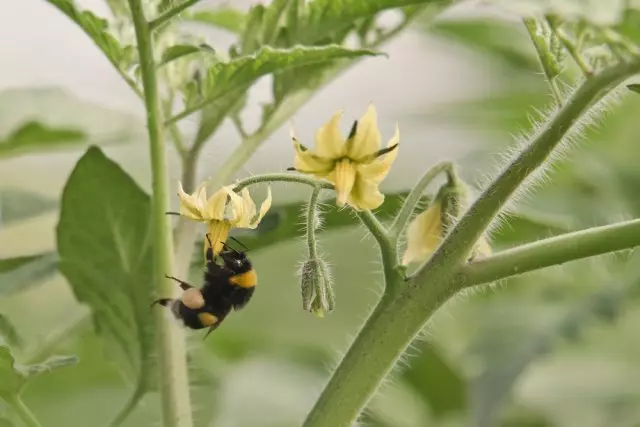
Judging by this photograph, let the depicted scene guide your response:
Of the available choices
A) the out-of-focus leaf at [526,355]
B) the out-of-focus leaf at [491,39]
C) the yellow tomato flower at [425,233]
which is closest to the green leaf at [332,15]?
the yellow tomato flower at [425,233]

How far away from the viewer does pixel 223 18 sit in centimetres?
89

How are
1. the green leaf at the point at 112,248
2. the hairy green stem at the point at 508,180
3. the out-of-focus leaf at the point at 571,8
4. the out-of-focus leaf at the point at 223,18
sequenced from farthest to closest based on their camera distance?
the out-of-focus leaf at the point at 223,18, the green leaf at the point at 112,248, the hairy green stem at the point at 508,180, the out-of-focus leaf at the point at 571,8

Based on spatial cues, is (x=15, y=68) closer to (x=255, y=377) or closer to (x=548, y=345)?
(x=255, y=377)

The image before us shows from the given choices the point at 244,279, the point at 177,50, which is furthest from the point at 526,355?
the point at 177,50

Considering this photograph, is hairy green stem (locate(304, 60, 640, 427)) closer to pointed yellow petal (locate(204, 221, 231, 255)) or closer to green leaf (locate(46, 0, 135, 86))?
pointed yellow petal (locate(204, 221, 231, 255))

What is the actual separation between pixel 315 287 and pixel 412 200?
89 millimetres

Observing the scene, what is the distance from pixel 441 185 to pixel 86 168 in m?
0.28

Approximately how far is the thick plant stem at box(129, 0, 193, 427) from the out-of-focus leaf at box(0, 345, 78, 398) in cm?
7

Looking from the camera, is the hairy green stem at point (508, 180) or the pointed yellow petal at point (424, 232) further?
the pointed yellow petal at point (424, 232)

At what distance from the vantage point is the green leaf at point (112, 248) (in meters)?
0.77

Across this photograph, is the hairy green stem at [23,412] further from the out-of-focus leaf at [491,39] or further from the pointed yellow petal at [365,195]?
the out-of-focus leaf at [491,39]

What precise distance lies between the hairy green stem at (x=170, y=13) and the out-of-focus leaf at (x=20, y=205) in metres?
0.35

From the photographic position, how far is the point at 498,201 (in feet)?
1.89

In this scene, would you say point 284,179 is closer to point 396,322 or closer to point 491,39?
point 396,322
